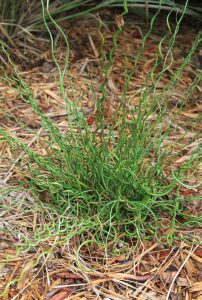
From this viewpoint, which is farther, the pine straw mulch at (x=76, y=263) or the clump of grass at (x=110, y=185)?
the clump of grass at (x=110, y=185)

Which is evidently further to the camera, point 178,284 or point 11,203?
point 11,203

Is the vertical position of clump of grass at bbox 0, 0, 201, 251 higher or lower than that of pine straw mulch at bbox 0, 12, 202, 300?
higher

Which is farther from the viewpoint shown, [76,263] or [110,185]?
[110,185]

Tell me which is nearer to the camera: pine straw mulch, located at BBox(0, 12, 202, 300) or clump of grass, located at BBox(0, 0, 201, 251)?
pine straw mulch, located at BBox(0, 12, 202, 300)

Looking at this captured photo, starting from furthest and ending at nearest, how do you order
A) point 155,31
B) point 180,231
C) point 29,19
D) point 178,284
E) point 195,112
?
point 155,31 < point 29,19 < point 195,112 < point 180,231 < point 178,284

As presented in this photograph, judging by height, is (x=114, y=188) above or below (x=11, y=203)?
above

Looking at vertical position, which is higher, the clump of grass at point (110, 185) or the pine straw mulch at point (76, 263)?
the clump of grass at point (110, 185)

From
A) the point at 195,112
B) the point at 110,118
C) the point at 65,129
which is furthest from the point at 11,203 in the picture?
the point at 195,112

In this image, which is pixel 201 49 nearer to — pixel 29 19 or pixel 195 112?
pixel 195 112

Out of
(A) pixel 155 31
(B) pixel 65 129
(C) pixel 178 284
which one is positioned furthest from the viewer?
(A) pixel 155 31

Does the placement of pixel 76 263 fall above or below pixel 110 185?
below
